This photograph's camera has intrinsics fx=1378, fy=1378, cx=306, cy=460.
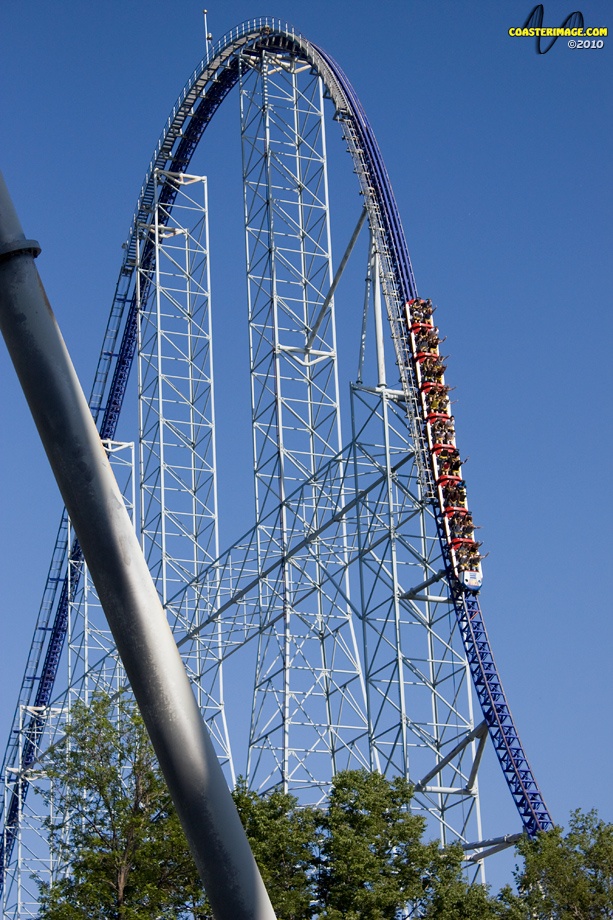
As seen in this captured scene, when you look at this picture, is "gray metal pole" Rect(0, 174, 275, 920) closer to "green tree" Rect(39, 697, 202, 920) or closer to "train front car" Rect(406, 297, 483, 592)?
"green tree" Rect(39, 697, 202, 920)

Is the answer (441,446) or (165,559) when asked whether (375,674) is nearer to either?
(441,446)

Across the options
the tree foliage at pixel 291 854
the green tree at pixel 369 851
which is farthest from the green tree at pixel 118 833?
the green tree at pixel 369 851

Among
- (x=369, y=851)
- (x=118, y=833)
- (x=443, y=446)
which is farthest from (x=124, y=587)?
(x=443, y=446)

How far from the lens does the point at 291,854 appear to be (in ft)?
57.8

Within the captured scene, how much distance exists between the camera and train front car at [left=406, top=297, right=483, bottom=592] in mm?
22922

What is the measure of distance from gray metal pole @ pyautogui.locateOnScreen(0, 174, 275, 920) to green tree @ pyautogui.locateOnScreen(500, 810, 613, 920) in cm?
1466

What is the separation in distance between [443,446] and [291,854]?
28.3ft

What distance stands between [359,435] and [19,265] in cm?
2002

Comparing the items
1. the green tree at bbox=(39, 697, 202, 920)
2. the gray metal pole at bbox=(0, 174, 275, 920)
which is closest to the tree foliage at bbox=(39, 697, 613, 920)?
the green tree at bbox=(39, 697, 202, 920)

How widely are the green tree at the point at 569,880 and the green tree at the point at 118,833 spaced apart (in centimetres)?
482

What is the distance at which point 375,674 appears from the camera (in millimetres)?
21766

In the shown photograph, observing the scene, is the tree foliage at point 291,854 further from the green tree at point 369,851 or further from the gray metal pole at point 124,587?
the gray metal pole at point 124,587

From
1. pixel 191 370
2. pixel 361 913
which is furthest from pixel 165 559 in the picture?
pixel 361 913

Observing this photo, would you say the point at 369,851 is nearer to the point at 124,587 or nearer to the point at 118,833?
the point at 118,833
